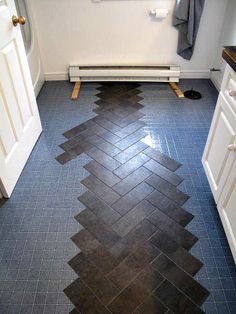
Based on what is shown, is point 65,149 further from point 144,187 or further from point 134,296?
point 134,296

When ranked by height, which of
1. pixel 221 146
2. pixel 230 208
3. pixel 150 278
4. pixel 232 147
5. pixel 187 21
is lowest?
pixel 150 278

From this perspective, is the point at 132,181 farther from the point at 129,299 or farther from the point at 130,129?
the point at 129,299

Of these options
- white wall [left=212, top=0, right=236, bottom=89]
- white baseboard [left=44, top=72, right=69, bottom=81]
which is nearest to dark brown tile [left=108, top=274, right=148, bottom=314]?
white wall [left=212, top=0, right=236, bottom=89]

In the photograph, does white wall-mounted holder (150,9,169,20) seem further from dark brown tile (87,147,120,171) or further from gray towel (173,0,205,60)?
dark brown tile (87,147,120,171)

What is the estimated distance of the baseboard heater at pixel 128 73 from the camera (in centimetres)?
270

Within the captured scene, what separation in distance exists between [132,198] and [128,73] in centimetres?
156

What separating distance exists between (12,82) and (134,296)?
4.55ft

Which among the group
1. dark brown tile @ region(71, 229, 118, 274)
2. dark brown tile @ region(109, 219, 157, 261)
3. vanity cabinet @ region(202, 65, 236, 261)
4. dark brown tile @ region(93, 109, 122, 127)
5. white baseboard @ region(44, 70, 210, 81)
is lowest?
dark brown tile @ region(109, 219, 157, 261)

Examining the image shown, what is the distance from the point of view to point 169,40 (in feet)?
8.66

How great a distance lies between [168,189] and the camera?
5.55 ft

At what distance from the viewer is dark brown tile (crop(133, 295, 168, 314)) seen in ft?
3.76

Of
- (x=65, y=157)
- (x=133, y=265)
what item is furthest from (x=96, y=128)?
(x=133, y=265)

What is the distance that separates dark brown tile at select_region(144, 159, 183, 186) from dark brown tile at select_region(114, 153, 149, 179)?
Result: 0.05 m

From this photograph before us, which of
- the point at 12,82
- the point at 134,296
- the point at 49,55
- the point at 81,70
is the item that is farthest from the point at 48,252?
the point at 49,55
